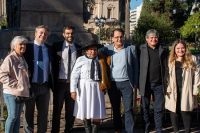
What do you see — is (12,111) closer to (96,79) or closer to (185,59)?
(96,79)

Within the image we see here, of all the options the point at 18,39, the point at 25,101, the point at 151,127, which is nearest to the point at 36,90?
the point at 25,101

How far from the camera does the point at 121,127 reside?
32.0 ft

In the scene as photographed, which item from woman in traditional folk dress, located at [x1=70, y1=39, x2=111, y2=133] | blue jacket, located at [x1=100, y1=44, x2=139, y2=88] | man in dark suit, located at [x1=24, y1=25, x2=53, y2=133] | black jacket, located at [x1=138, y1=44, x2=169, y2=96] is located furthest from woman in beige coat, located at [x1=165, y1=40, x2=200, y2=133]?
man in dark suit, located at [x1=24, y1=25, x2=53, y2=133]

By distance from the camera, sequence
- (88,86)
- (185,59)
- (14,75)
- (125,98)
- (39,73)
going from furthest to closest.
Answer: (125,98)
(185,59)
(88,86)
(39,73)
(14,75)

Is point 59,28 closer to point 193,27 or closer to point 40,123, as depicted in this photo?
point 40,123

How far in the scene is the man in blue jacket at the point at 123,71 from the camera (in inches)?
361

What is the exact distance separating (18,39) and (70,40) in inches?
44.8

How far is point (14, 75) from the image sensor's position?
322 inches

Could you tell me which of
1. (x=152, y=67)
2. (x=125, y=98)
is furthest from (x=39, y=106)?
(x=152, y=67)

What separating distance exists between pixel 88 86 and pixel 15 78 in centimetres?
131

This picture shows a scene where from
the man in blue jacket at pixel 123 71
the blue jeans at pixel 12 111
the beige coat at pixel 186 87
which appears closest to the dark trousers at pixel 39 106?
the blue jeans at pixel 12 111

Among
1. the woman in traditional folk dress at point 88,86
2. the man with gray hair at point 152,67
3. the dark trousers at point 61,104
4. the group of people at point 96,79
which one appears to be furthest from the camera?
the man with gray hair at point 152,67

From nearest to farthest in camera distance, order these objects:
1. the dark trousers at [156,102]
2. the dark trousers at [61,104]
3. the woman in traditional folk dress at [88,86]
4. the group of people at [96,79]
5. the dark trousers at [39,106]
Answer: the group of people at [96,79] → the dark trousers at [39,106] → the woman in traditional folk dress at [88,86] → the dark trousers at [61,104] → the dark trousers at [156,102]

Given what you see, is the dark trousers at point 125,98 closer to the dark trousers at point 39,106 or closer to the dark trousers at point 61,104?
the dark trousers at point 61,104
